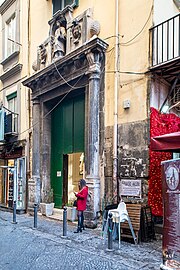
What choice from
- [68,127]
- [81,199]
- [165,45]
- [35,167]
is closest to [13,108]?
[35,167]

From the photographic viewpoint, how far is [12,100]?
14500 mm

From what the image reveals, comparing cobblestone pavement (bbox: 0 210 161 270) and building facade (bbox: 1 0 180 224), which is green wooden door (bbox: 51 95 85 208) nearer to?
building facade (bbox: 1 0 180 224)

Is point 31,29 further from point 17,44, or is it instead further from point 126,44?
point 126,44

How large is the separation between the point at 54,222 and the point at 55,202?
1800mm

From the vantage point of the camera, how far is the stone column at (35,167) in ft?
37.5

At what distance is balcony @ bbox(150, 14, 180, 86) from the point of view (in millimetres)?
7617

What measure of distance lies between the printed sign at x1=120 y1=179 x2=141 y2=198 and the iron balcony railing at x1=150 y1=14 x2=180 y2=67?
3211mm

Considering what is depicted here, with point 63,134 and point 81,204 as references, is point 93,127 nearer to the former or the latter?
point 81,204

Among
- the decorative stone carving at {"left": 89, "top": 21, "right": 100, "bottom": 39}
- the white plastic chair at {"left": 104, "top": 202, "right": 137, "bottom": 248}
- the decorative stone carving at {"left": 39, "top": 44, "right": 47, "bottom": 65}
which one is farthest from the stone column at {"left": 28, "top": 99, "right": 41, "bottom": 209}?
the white plastic chair at {"left": 104, "top": 202, "right": 137, "bottom": 248}

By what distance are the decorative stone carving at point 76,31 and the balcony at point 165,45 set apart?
3024 millimetres

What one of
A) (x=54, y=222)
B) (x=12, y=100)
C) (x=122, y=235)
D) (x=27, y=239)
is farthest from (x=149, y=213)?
(x=12, y=100)

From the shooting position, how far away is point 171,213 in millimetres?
4477

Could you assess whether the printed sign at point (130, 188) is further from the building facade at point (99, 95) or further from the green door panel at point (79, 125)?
the green door panel at point (79, 125)

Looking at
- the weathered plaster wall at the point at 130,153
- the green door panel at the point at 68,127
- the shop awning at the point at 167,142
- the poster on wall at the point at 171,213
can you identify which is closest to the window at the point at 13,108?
the green door panel at the point at 68,127
